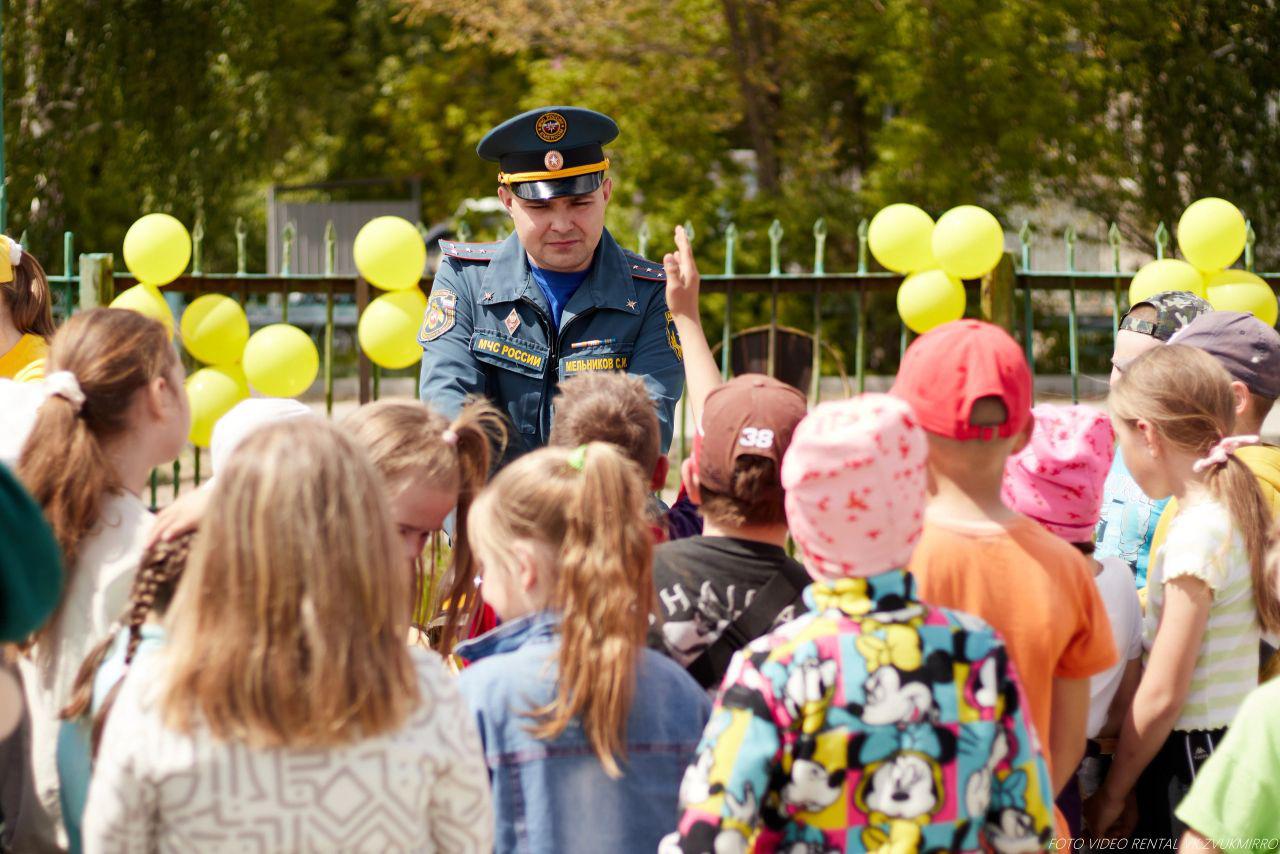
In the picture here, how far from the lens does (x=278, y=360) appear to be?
205 inches

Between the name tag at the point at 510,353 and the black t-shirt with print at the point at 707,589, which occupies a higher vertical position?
the name tag at the point at 510,353

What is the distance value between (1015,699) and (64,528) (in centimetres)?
148

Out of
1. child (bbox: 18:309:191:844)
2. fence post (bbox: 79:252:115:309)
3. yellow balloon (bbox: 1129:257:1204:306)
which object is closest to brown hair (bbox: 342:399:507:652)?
child (bbox: 18:309:191:844)

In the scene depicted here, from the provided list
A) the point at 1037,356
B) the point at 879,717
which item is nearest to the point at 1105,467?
the point at 879,717

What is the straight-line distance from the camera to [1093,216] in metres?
13.4

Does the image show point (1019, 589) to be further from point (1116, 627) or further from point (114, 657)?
point (114, 657)

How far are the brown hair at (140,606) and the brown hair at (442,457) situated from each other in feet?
1.67

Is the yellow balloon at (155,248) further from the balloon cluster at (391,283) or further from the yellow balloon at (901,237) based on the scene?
the yellow balloon at (901,237)

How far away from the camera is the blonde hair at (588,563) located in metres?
2.08

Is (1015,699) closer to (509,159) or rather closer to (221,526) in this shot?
(221,526)

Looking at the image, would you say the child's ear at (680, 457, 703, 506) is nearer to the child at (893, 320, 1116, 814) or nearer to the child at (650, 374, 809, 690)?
the child at (650, 374, 809, 690)

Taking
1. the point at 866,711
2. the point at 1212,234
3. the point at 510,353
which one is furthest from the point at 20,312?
the point at 1212,234

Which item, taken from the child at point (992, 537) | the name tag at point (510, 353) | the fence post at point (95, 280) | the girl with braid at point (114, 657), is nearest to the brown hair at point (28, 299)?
the name tag at point (510, 353)

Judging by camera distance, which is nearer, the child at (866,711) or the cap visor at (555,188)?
the child at (866,711)
